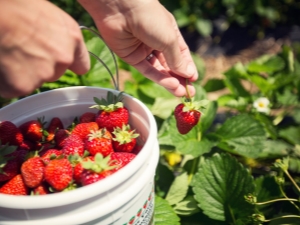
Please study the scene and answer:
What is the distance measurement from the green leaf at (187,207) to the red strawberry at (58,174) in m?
0.51

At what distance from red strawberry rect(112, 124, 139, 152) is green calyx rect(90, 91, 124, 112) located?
0.05 meters

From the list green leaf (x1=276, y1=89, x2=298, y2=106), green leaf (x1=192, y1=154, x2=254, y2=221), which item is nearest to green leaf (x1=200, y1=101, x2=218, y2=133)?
green leaf (x1=192, y1=154, x2=254, y2=221)

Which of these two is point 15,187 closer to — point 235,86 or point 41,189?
point 41,189

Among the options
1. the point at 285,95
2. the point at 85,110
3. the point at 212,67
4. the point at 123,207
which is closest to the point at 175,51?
the point at 85,110

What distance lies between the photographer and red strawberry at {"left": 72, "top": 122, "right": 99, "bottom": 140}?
85 centimetres

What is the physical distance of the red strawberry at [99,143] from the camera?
78cm

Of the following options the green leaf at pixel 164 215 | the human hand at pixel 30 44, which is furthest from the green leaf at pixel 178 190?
the human hand at pixel 30 44

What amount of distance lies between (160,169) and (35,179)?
1.99 feet

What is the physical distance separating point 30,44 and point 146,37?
0.34 meters

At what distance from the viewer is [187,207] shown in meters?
1.13

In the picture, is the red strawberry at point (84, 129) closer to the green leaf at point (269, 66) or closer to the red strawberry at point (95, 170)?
the red strawberry at point (95, 170)

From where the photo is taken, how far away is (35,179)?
2.38ft

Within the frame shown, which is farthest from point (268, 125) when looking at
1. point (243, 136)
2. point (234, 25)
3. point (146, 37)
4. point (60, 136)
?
point (234, 25)

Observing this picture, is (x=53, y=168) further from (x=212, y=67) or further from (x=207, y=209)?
(x=212, y=67)
